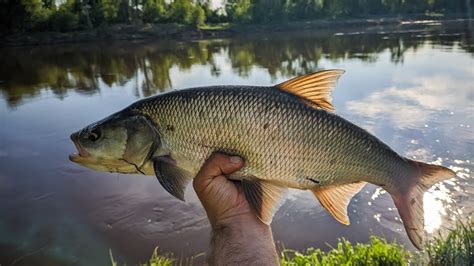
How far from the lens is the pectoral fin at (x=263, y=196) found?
87.7 inches

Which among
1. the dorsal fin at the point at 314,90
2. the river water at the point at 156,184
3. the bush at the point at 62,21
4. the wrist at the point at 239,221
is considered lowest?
the river water at the point at 156,184

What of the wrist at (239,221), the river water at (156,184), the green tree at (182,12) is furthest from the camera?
the green tree at (182,12)

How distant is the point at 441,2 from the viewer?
239 feet

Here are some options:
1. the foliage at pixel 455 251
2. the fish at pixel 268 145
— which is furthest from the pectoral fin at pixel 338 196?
the foliage at pixel 455 251

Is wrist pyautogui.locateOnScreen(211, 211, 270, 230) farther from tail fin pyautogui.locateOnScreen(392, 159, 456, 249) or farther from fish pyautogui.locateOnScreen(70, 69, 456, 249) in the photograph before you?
tail fin pyautogui.locateOnScreen(392, 159, 456, 249)

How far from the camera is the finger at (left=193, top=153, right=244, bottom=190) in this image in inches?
85.5

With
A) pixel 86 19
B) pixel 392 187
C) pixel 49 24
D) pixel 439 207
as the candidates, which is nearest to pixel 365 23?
pixel 86 19

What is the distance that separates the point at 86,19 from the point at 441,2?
61495 mm

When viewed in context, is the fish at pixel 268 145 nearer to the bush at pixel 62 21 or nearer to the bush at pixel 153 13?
the bush at pixel 62 21

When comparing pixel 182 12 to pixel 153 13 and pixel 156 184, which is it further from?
pixel 156 184

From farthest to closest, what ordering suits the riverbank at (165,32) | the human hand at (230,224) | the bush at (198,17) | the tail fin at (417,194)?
the bush at (198,17) < the riverbank at (165,32) < the human hand at (230,224) < the tail fin at (417,194)

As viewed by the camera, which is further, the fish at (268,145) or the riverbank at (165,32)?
the riverbank at (165,32)

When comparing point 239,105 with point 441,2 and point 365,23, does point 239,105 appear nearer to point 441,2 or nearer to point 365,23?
point 365,23

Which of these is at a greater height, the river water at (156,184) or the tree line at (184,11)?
the tree line at (184,11)
